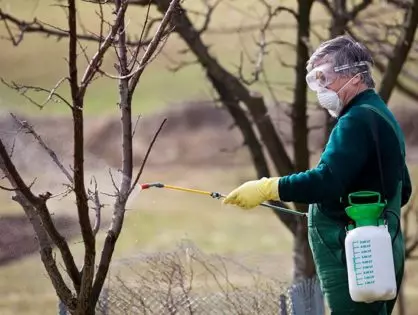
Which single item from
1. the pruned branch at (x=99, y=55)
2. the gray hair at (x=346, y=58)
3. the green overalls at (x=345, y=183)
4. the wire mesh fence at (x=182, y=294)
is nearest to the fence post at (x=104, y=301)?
the wire mesh fence at (x=182, y=294)

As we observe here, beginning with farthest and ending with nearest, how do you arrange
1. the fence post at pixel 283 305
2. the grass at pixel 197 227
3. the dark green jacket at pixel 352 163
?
the grass at pixel 197 227
the fence post at pixel 283 305
the dark green jacket at pixel 352 163

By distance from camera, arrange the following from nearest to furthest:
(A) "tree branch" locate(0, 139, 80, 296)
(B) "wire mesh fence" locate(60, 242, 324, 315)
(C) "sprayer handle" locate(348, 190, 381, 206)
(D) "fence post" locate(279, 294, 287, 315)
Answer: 1. (A) "tree branch" locate(0, 139, 80, 296)
2. (C) "sprayer handle" locate(348, 190, 381, 206)
3. (D) "fence post" locate(279, 294, 287, 315)
4. (B) "wire mesh fence" locate(60, 242, 324, 315)

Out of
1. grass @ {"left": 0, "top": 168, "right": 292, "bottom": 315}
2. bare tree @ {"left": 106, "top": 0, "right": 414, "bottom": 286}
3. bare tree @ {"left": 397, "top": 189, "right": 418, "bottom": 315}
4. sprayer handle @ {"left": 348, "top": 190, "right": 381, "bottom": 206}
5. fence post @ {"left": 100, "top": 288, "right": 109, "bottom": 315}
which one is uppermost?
grass @ {"left": 0, "top": 168, "right": 292, "bottom": 315}

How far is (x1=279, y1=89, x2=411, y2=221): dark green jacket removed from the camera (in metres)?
3.96

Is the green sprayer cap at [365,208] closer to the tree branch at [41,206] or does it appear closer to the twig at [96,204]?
the twig at [96,204]

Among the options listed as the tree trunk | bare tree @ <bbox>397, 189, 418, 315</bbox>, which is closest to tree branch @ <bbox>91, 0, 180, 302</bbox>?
the tree trunk

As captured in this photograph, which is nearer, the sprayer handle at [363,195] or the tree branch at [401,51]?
the sprayer handle at [363,195]

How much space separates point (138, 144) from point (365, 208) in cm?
847

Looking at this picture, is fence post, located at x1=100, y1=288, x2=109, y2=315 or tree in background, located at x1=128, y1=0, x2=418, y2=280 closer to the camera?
fence post, located at x1=100, y1=288, x2=109, y2=315

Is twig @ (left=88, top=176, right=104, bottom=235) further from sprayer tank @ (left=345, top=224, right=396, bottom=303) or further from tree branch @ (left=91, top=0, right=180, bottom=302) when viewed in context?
sprayer tank @ (left=345, top=224, right=396, bottom=303)

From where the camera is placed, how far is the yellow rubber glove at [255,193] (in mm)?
4094

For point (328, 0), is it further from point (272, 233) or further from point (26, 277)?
point (272, 233)

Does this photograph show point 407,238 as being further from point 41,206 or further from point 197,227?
point 41,206

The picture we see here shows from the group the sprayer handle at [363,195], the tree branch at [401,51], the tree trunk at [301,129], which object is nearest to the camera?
the sprayer handle at [363,195]
